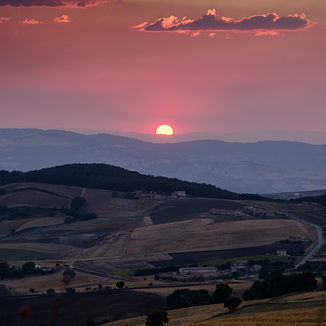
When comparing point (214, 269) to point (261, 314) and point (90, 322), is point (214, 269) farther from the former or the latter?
point (261, 314)

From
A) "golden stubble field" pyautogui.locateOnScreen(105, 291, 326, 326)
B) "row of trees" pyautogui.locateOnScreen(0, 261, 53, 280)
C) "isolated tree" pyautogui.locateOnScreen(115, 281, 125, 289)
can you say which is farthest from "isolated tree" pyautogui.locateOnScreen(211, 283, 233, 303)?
"row of trees" pyautogui.locateOnScreen(0, 261, 53, 280)

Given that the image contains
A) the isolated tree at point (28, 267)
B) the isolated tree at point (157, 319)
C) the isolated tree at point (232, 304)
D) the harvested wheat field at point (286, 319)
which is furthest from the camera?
the isolated tree at point (28, 267)

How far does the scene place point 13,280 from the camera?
475 ft

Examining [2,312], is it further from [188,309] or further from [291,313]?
[291,313]

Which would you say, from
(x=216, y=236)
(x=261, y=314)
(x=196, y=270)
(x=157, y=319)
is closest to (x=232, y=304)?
(x=157, y=319)

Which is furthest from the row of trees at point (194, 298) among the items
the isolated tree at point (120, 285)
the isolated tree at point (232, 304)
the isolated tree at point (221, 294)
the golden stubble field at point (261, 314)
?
the isolated tree at point (120, 285)

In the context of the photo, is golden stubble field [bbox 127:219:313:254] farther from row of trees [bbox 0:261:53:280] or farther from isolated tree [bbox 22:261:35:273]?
row of trees [bbox 0:261:53:280]

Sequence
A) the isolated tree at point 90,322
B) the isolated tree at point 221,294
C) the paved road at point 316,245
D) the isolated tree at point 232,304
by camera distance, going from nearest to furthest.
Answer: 1. the isolated tree at point 232,304
2. the isolated tree at point 90,322
3. the isolated tree at point 221,294
4. the paved road at point 316,245

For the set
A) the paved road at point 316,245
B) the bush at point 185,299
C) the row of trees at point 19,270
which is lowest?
the bush at point 185,299

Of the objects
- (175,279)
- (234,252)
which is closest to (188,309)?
(175,279)

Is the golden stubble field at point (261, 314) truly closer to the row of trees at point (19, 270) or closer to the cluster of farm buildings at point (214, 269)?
the cluster of farm buildings at point (214, 269)

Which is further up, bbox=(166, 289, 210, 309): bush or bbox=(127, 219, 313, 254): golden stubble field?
bbox=(127, 219, 313, 254): golden stubble field

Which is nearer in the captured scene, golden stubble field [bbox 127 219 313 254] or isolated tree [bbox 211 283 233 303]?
isolated tree [bbox 211 283 233 303]

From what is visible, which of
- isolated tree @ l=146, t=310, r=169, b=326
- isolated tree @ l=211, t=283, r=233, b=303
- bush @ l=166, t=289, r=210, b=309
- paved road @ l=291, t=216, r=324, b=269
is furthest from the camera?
paved road @ l=291, t=216, r=324, b=269
